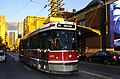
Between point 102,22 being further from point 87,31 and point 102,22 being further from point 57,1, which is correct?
point 57,1

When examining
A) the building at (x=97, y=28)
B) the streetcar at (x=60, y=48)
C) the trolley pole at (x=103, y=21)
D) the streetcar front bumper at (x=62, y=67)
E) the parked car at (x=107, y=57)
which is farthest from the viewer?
the trolley pole at (x=103, y=21)

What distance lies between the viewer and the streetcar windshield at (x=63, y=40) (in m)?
16.9

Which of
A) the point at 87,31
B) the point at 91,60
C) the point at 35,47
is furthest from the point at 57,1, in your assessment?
the point at 35,47

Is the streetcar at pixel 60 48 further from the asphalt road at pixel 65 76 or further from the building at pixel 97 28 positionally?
the building at pixel 97 28

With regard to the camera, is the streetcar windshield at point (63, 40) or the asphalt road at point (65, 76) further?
the streetcar windshield at point (63, 40)

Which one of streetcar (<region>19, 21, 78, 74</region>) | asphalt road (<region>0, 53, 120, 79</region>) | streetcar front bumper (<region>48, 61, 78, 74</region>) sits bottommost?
asphalt road (<region>0, 53, 120, 79</region>)

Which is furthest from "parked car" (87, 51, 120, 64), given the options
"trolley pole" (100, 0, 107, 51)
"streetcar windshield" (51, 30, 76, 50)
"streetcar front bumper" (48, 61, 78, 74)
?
"streetcar front bumper" (48, 61, 78, 74)

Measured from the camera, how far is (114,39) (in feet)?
130

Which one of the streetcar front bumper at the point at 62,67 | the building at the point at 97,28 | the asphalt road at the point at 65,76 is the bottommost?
the asphalt road at the point at 65,76

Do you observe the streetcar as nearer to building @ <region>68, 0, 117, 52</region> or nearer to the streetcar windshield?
the streetcar windshield

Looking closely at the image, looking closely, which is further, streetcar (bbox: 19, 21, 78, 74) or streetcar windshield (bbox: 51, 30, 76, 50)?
streetcar windshield (bbox: 51, 30, 76, 50)

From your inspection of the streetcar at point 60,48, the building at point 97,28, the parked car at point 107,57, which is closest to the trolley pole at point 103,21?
the building at point 97,28

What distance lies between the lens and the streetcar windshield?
16.9 metres

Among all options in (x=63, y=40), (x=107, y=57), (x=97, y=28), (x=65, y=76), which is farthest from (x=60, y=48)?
(x=97, y=28)
